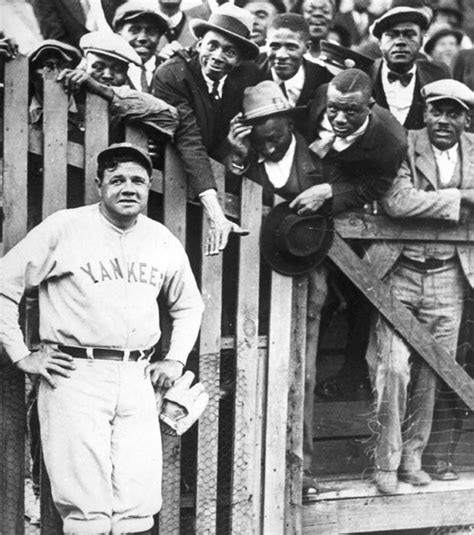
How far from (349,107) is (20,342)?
2286mm

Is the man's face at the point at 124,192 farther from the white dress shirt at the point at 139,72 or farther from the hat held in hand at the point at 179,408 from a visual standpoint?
the hat held in hand at the point at 179,408

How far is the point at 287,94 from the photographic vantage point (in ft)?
16.6

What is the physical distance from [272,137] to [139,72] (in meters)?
0.84

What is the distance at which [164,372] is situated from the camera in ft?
14.7

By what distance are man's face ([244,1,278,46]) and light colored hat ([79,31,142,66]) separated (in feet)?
2.47

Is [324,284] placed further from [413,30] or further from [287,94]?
[413,30]

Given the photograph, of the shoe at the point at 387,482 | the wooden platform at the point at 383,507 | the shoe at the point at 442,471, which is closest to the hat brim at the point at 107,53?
the wooden platform at the point at 383,507

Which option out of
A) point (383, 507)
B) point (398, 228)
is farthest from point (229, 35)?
point (383, 507)

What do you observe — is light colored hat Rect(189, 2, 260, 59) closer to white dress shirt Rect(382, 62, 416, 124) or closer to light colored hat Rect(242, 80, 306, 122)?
light colored hat Rect(242, 80, 306, 122)

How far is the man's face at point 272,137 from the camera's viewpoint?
16.1 feet

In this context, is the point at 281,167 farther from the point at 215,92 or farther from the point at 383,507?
the point at 383,507

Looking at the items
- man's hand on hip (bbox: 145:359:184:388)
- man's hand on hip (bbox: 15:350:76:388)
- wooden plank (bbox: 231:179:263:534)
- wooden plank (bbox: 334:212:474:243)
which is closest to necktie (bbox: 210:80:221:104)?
wooden plank (bbox: 231:179:263:534)

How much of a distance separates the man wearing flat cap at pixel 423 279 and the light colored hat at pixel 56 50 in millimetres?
2030

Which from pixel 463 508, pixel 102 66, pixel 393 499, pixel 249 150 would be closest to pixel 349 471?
pixel 393 499
